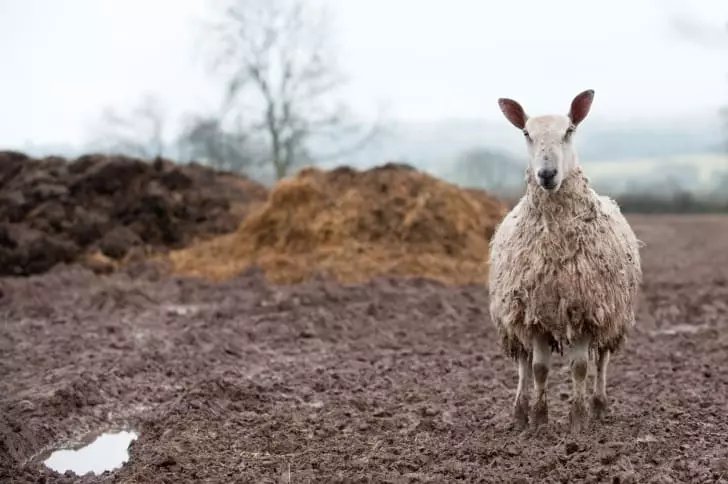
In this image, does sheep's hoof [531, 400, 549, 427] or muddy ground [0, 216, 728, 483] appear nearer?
muddy ground [0, 216, 728, 483]

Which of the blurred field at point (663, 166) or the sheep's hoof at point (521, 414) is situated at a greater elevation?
the blurred field at point (663, 166)

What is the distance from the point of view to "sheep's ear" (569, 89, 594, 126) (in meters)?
6.09

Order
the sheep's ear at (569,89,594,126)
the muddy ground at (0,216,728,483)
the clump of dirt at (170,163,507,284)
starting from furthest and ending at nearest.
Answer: the clump of dirt at (170,163,507,284) → the sheep's ear at (569,89,594,126) → the muddy ground at (0,216,728,483)

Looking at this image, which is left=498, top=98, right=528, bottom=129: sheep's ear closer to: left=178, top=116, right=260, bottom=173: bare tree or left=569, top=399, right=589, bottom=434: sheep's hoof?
left=569, top=399, right=589, bottom=434: sheep's hoof

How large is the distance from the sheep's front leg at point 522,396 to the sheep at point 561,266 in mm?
34

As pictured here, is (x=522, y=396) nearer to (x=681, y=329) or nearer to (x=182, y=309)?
(x=681, y=329)

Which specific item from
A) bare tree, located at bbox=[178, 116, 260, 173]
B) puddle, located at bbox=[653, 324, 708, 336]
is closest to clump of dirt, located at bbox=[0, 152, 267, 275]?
bare tree, located at bbox=[178, 116, 260, 173]

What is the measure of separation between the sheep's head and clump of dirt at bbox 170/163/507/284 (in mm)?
8473

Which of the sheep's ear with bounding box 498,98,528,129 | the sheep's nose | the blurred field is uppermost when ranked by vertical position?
the blurred field

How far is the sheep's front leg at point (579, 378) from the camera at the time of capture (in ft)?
20.0

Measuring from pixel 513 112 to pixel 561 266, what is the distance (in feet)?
3.89

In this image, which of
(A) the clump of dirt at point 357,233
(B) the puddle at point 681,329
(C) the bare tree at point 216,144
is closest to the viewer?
(B) the puddle at point 681,329

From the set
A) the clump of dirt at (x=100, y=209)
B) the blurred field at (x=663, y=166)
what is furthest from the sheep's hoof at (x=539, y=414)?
the blurred field at (x=663, y=166)

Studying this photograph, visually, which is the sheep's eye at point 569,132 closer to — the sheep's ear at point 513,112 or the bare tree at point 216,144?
the sheep's ear at point 513,112
